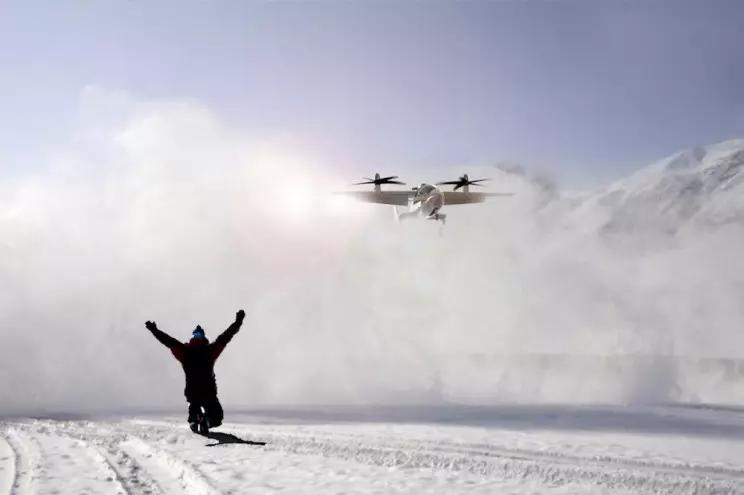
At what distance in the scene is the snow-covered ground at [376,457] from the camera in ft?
A: 29.9

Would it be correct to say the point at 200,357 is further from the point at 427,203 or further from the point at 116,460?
the point at 427,203

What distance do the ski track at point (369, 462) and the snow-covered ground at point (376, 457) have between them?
0.08 feet

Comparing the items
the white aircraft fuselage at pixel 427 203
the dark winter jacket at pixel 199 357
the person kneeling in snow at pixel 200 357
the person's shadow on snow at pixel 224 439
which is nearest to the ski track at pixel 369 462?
the person's shadow on snow at pixel 224 439

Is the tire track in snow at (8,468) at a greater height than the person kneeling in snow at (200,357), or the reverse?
the person kneeling in snow at (200,357)

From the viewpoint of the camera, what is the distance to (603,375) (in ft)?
150

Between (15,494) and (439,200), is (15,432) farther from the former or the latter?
(439,200)

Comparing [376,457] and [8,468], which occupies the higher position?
[376,457]

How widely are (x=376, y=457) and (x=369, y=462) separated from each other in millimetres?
423

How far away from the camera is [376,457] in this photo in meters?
11.3

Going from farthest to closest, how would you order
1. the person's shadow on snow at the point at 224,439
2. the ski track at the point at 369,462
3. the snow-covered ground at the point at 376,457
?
the person's shadow on snow at the point at 224,439 → the ski track at the point at 369,462 → the snow-covered ground at the point at 376,457

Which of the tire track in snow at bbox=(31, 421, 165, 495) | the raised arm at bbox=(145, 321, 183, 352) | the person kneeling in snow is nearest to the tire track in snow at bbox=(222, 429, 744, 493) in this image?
the person kneeling in snow

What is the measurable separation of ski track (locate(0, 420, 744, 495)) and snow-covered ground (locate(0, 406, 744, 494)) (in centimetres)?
3

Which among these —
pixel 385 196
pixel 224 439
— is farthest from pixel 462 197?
pixel 224 439

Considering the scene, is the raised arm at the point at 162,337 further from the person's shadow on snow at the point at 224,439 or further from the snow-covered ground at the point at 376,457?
the person's shadow on snow at the point at 224,439
